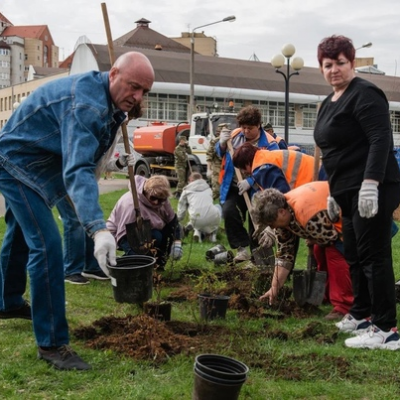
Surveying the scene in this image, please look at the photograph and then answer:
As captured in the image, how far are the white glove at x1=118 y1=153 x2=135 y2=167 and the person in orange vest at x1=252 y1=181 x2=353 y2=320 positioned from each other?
1272 mm

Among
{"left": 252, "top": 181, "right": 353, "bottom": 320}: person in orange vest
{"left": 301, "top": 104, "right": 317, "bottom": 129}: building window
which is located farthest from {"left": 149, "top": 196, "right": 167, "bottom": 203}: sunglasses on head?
{"left": 301, "top": 104, "right": 317, "bottom": 129}: building window

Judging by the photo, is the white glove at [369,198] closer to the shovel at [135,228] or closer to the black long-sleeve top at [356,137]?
the black long-sleeve top at [356,137]

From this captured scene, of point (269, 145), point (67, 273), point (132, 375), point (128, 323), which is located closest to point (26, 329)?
point (128, 323)

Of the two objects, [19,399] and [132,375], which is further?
[132,375]

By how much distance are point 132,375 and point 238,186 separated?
3.62 m

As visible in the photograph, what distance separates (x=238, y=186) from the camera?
704 centimetres

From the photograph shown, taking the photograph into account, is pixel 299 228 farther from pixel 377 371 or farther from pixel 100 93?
pixel 100 93

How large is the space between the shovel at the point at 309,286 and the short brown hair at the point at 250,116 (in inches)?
84.1

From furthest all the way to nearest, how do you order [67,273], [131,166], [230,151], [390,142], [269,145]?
[230,151] < [269,145] < [67,273] < [131,166] < [390,142]

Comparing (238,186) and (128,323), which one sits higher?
(238,186)

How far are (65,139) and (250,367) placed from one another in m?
1.67

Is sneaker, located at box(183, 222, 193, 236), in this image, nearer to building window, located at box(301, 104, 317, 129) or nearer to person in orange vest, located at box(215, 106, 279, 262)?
person in orange vest, located at box(215, 106, 279, 262)

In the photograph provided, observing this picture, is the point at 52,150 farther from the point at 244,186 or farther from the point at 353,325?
the point at 244,186

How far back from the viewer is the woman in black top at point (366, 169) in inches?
162
